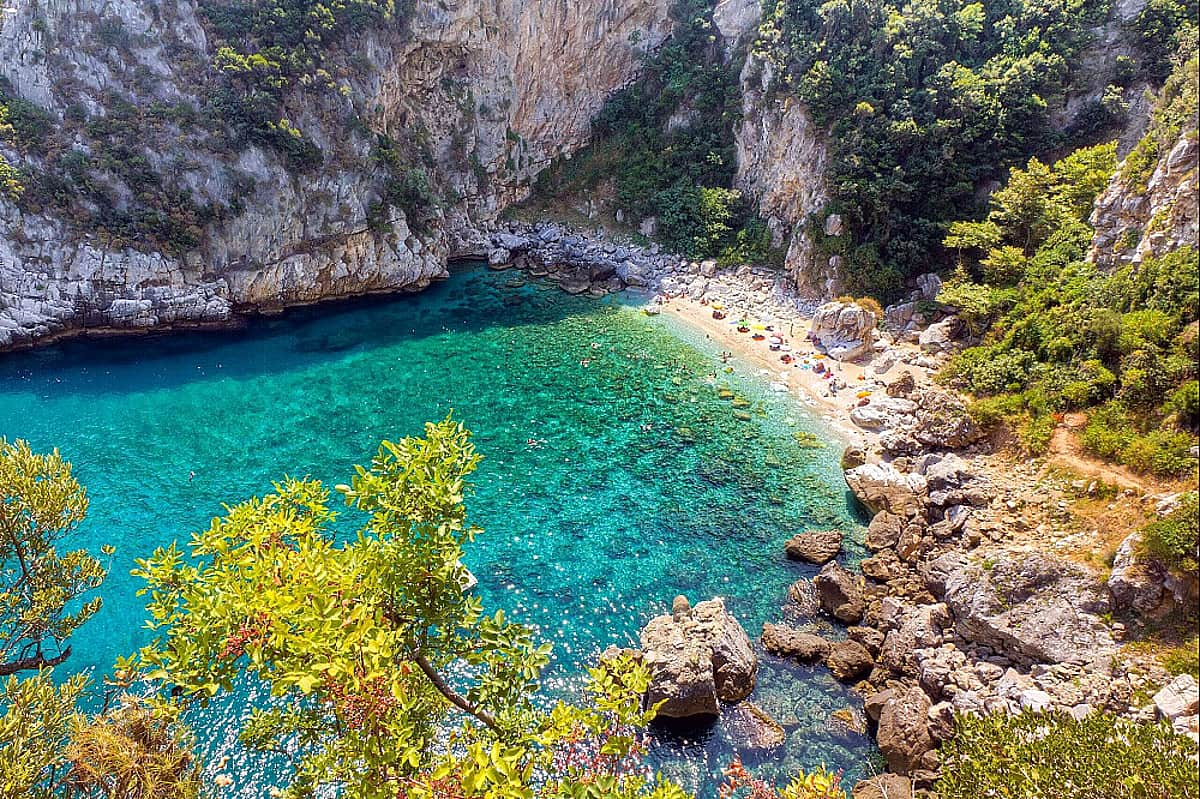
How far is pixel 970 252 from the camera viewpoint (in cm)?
3731

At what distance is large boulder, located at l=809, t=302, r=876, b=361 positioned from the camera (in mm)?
35562

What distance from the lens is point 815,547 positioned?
2227 centimetres

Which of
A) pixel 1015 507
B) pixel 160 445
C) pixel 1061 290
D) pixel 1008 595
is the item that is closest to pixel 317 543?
pixel 1008 595

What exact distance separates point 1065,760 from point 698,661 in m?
8.27

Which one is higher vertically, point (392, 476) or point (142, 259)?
point (392, 476)

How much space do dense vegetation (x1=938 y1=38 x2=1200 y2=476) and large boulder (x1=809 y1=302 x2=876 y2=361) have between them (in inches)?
193

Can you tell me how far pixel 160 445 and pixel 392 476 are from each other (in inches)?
1078

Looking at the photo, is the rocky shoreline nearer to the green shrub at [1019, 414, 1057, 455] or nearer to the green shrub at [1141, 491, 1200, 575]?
the green shrub at [1141, 491, 1200, 575]

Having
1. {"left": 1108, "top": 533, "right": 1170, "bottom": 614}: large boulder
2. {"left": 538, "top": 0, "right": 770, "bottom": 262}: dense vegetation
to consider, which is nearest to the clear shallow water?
{"left": 1108, "top": 533, "right": 1170, "bottom": 614}: large boulder

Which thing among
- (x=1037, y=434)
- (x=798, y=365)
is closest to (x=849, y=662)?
(x=1037, y=434)

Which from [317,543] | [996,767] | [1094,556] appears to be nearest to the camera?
[317,543]

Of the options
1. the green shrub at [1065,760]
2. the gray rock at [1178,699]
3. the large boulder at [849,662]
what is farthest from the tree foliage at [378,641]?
the gray rock at [1178,699]

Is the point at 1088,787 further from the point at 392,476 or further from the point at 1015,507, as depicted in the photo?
the point at 392,476

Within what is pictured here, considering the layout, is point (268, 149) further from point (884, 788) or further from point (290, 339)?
point (884, 788)
